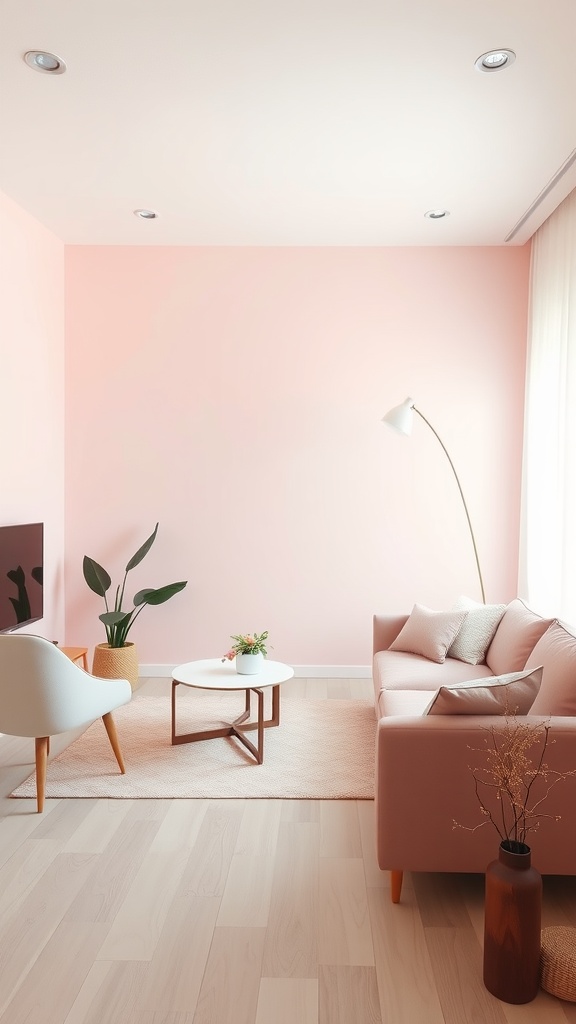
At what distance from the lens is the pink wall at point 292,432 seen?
5.41 m

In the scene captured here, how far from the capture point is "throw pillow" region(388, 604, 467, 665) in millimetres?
4180

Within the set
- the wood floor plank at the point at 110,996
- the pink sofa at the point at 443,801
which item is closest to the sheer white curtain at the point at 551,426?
the pink sofa at the point at 443,801

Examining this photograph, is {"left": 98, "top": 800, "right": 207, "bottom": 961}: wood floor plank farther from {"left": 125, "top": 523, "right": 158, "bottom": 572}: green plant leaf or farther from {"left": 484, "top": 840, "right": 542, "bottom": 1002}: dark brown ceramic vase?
{"left": 125, "top": 523, "right": 158, "bottom": 572}: green plant leaf

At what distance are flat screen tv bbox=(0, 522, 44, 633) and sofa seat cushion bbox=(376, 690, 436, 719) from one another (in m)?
2.08

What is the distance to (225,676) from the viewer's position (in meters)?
4.00

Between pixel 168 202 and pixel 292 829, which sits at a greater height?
pixel 168 202

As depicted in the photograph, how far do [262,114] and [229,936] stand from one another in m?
3.17

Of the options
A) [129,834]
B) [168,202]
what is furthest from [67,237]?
[129,834]

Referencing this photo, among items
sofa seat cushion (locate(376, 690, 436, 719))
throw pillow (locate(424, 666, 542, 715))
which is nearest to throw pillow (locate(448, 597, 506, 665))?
Result: sofa seat cushion (locate(376, 690, 436, 719))

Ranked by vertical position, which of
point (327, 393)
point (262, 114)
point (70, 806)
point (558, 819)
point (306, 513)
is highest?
point (262, 114)

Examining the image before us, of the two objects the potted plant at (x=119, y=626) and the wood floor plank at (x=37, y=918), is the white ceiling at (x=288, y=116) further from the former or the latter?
the wood floor plank at (x=37, y=918)

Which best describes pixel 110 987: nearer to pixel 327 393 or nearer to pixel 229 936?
pixel 229 936

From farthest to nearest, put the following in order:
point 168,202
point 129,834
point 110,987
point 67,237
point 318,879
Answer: point 67,237, point 168,202, point 129,834, point 318,879, point 110,987

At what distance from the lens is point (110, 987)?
2.12 m
